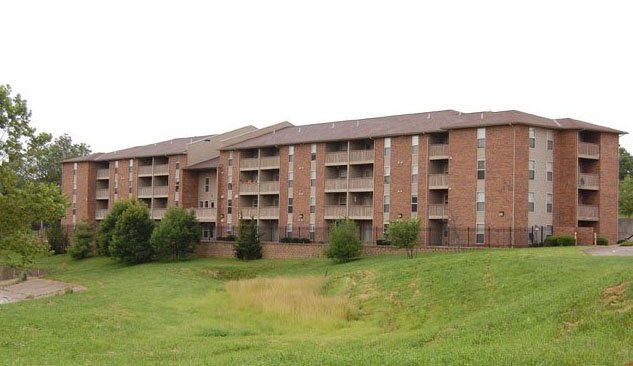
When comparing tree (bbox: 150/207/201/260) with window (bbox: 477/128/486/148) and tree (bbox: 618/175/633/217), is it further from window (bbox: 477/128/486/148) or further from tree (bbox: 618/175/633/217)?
tree (bbox: 618/175/633/217)

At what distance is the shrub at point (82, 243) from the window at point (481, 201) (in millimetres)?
44123

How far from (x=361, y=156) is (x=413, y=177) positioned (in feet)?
20.3

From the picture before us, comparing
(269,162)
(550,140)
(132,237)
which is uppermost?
(550,140)

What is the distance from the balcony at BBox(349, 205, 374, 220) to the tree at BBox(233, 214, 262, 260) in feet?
29.4

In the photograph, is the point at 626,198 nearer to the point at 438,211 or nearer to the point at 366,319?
the point at 438,211

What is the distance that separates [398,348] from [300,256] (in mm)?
45698

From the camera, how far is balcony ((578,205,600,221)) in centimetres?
5716

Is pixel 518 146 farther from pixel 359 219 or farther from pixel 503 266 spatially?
pixel 503 266

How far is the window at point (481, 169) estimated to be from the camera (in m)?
56.3

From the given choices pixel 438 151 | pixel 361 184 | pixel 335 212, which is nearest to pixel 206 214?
pixel 335 212

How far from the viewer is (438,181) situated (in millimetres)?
60312

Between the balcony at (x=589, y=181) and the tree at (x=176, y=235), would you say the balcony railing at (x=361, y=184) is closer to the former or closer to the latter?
the tree at (x=176, y=235)

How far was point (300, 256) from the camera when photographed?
6500cm

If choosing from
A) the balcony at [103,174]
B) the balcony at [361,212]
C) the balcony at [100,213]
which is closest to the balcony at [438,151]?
the balcony at [361,212]
